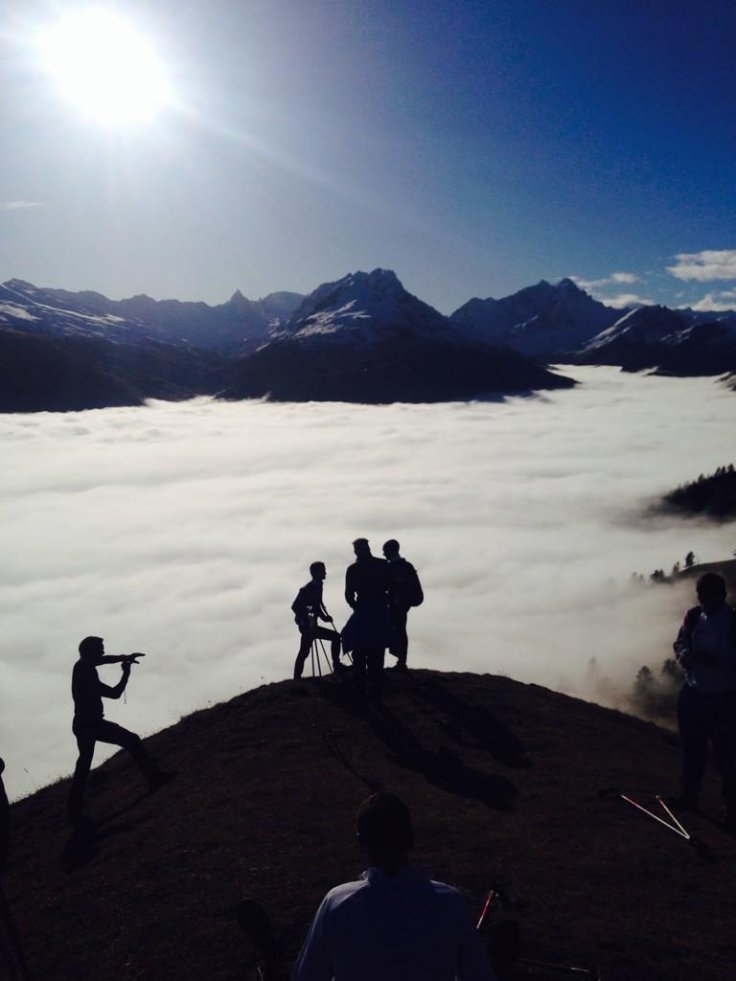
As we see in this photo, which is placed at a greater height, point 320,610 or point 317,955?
point 317,955

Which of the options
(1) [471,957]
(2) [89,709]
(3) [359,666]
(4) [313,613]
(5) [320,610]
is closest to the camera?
(1) [471,957]

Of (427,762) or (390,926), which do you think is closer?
(390,926)

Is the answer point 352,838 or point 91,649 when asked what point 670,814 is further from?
point 91,649

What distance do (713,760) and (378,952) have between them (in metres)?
11.5

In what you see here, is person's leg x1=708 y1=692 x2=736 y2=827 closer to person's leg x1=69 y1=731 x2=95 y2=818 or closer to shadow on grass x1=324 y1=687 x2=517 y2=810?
shadow on grass x1=324 y1=687 x2=517 y2=810

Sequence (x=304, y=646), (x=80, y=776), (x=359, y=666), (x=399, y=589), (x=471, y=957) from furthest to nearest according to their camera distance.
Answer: (x=304, y=646) < (x=399, y=589) < (x=359, y=666) < (x=80, y=776) < (x=471, y=957)

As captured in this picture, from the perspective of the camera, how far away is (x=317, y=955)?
3195mm

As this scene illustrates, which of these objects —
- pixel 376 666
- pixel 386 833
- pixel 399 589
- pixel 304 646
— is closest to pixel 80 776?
pixel 376 666

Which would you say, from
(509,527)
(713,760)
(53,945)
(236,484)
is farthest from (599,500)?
(53,945)

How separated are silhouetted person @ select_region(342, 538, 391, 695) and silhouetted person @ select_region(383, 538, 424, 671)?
1.98ft

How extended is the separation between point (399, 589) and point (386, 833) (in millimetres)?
11082

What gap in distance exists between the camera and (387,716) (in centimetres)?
1316

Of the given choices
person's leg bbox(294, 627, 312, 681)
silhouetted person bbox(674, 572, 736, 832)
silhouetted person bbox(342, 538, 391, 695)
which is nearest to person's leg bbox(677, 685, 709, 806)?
silhouetted person bbox(674, 572, 736, 832)

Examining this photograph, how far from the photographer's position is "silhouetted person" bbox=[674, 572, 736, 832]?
805cm
